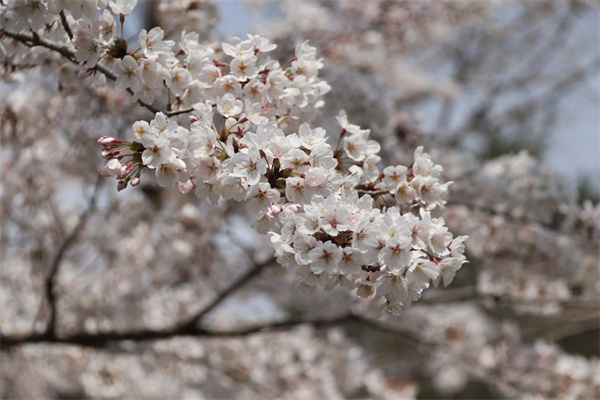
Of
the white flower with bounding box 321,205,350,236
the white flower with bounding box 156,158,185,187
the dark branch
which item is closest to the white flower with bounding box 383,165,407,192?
the white flower with bounding box 321,205,350,236

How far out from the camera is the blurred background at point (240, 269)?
3.45 m

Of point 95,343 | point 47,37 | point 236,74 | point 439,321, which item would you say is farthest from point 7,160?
point 439,321

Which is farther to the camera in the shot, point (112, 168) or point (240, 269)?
point (240, 269)

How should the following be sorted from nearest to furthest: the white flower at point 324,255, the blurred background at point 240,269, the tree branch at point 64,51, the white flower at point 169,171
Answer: the white flower at point 324,255 → the white flower at point 169,171 → the tree branch at point 64,51 → the blurred background at point 240,269

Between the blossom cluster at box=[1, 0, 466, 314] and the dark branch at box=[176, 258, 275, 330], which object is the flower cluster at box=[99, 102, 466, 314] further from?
the dark branch at box=[176, 258, 275, 330]

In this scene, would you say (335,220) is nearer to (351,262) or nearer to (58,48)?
(351,262)

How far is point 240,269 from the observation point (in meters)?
6.54

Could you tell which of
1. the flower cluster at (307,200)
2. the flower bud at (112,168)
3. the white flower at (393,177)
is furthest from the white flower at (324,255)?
the flower bud at (112,168)

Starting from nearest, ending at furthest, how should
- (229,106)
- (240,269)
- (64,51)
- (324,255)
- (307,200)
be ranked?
(324,255) → (307,200) → (229,106) → (64,51) → (240,269)

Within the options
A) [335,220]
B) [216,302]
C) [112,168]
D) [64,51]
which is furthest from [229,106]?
[216,302]

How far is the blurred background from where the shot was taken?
11.3 ft

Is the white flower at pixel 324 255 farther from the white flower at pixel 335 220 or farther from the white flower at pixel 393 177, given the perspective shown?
the white flower at pixel 393 177

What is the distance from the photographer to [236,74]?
1664mm

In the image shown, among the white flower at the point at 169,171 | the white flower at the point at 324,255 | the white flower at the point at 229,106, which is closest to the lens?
the white flower at the point at 324,255
